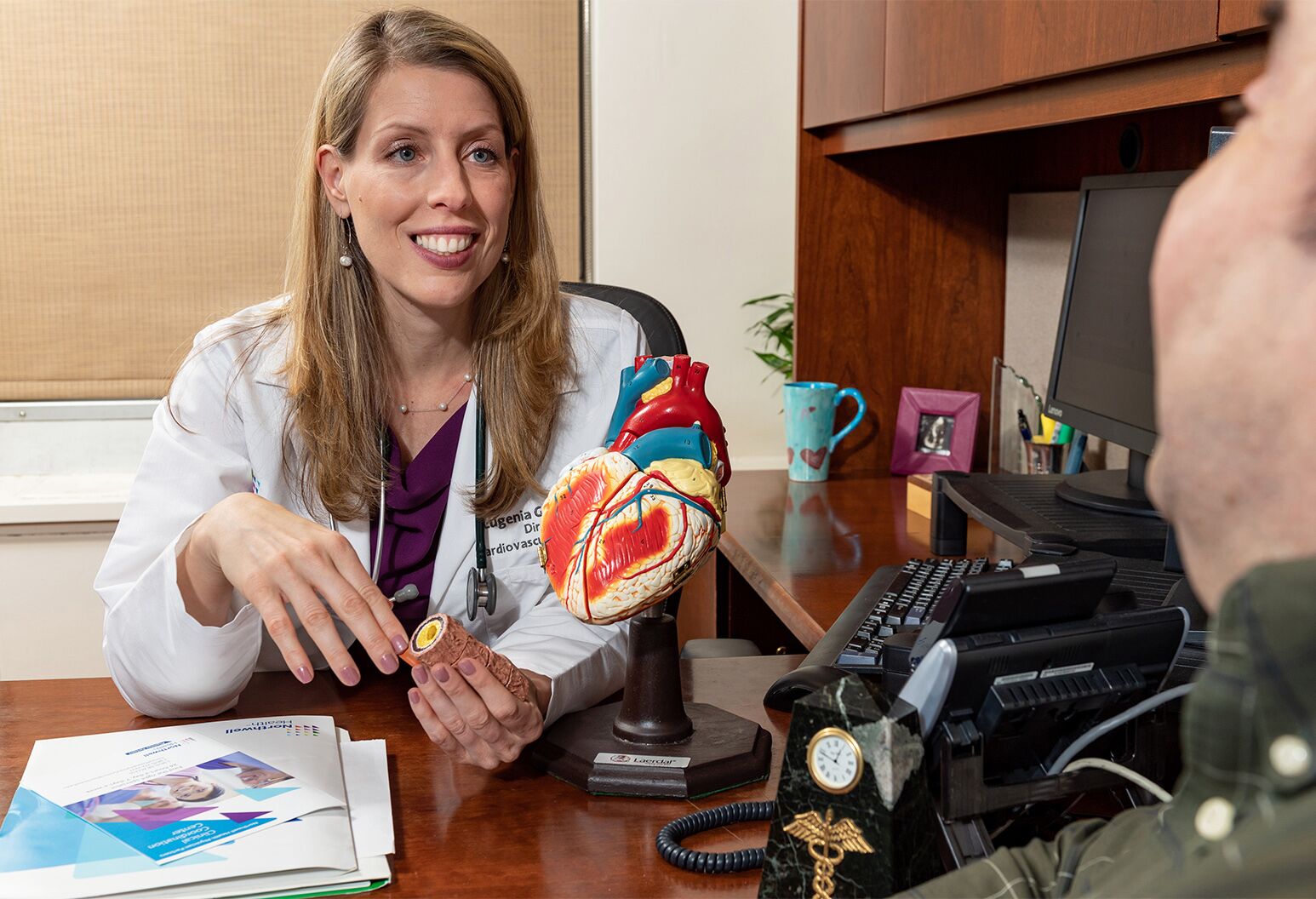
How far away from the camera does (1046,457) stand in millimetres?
2105

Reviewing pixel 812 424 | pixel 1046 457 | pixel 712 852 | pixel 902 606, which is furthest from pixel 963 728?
pixel 812 424

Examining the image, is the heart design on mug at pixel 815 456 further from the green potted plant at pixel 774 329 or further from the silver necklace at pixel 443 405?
the silver necklace at pixel 443 405

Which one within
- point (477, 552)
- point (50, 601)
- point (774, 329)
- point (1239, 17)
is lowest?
point (50, 601)

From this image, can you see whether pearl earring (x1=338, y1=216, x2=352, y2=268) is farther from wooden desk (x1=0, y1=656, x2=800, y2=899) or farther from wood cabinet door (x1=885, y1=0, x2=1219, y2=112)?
wood cabinet door (x1=885, y1=0, x2=1219, y2=112)

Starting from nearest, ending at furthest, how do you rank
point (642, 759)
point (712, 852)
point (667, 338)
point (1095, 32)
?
point (712, 852), point (642, 759), point (1095, 32), point (667, 338)

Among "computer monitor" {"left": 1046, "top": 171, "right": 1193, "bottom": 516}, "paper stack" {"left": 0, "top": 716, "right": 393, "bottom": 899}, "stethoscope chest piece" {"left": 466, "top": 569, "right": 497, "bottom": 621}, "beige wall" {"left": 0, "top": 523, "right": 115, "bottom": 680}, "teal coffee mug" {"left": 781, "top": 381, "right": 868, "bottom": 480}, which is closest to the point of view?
"paper stack" {"left": 0, "top": 716, "right": 393, "bottom": 899}

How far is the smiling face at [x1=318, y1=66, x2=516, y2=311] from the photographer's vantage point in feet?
4.63

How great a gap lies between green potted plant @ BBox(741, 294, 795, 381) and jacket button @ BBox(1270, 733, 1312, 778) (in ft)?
8.54

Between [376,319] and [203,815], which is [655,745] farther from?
[376,319]

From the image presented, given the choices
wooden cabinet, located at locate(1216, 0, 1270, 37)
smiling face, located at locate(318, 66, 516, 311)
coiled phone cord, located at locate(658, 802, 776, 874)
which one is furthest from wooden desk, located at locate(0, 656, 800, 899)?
wooden cabinet, located at locate(1216, 0, 1270, 37)

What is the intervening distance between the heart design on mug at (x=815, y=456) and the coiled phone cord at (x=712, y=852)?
1522 mm

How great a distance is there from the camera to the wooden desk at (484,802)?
2.83ft

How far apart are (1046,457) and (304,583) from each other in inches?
57.3

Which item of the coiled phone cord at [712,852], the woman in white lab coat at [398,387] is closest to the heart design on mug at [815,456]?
the woman in white lab coat at [398,387]
